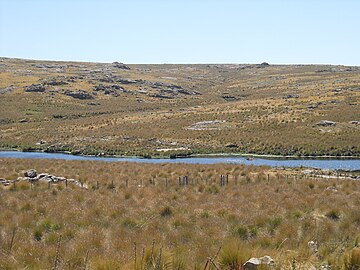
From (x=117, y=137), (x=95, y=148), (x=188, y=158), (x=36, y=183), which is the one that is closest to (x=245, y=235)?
(x=36, y=183)

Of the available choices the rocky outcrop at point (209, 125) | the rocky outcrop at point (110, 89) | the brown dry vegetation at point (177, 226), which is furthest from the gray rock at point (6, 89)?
the brown dry vegetation at point (177, 226)

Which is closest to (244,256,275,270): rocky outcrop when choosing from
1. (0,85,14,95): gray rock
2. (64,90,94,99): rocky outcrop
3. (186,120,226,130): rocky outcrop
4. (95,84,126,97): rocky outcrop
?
(186,120,226,130): rocky outcrop

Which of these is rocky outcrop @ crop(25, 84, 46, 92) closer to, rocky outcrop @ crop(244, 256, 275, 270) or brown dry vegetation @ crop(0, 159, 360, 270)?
brown dry vegetation @ crop(0, 159, 360, 270)

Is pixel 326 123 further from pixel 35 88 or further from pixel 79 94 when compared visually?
pixel 35 88

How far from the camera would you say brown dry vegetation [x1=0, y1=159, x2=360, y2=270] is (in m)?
7.64

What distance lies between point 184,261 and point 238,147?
48.5 meters

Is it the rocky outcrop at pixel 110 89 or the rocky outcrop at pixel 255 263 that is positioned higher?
the rocky outcrop at pixel 255 263

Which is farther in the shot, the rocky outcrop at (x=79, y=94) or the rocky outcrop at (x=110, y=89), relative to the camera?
the rocky outcrop at (x=110, y=89)

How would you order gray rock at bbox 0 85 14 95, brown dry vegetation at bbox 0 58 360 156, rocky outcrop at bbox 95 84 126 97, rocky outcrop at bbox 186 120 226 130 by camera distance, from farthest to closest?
rocky outcrop at bbox 95 84 126 97
gray rock at bbox 0 85 14 95
rocky outcrop at bbox 186 120 226 130
brown dry vegetation at bbox 0 58 360 156

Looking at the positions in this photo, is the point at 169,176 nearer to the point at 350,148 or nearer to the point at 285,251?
the point at 285,251

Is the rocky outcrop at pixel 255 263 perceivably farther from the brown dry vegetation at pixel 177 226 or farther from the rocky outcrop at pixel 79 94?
the rocky outcrop at pixel 79 94

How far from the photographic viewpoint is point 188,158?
49.4 metres

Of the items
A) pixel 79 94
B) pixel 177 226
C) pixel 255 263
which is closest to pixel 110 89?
pixel 79 94

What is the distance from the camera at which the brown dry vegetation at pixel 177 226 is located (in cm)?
764
